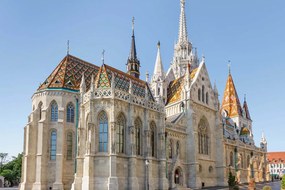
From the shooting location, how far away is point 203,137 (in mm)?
46344

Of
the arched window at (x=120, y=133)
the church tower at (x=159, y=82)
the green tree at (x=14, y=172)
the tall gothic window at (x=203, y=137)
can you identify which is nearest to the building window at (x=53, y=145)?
Answer: the arched window at (x=120, y=133)

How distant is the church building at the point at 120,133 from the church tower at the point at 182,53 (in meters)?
16.9

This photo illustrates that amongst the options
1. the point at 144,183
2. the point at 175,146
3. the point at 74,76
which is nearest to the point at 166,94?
the point at 175,146

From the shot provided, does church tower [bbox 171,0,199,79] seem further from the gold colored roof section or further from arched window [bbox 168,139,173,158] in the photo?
arched window [bbox 168,139,173,158]

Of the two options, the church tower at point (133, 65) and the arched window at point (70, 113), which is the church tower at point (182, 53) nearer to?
the church tower at point (133, 65)

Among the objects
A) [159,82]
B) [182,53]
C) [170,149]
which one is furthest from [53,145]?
[182,53]

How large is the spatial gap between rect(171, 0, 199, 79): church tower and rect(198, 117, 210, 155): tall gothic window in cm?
2365

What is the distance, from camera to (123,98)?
32.9 metres

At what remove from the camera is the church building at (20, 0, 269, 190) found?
104 feet

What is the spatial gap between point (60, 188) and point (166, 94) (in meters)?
21.3

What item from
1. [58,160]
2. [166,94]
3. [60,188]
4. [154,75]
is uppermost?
[154,75]

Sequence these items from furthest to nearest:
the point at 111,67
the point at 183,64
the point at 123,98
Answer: the point at 183,64
the point at 111,67
the point at 123,98

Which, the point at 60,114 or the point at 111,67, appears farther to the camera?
the point at 111,67

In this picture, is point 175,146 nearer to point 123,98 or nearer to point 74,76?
point 123,98
